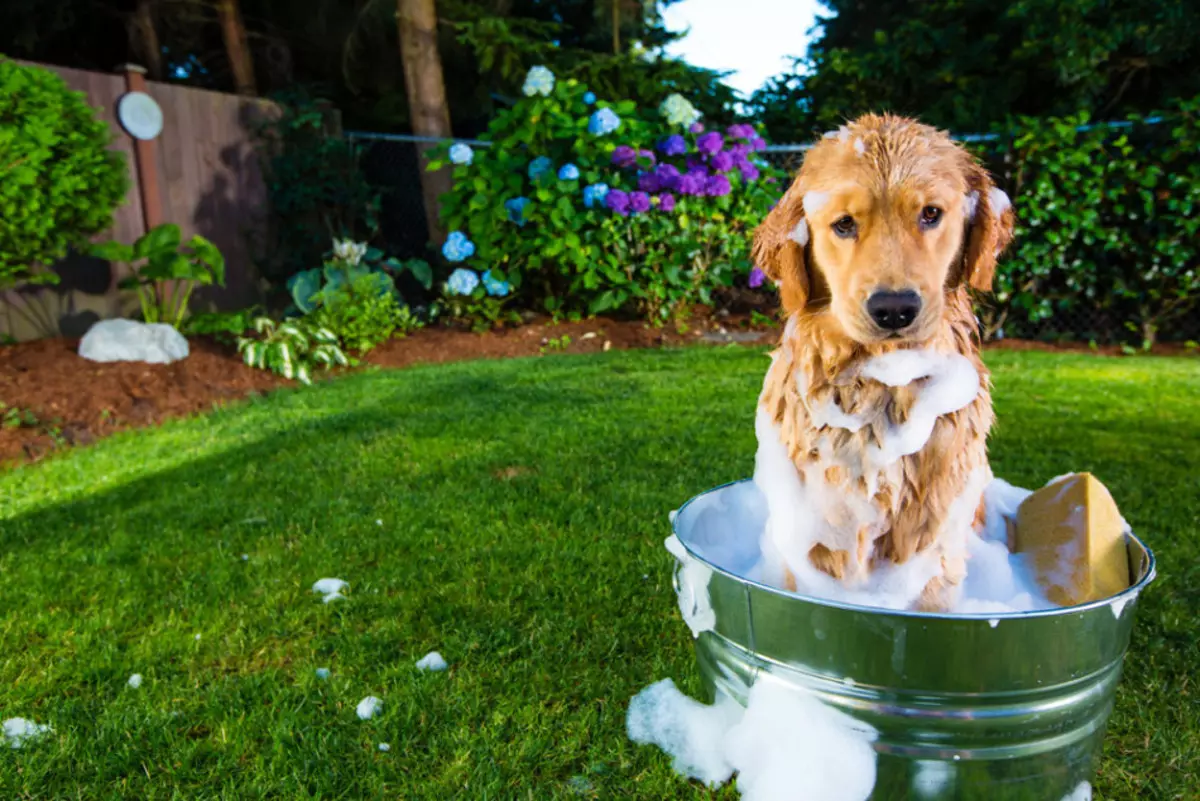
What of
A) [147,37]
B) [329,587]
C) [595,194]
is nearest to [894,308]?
[329,587]

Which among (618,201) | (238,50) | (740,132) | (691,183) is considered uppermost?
(238,50)

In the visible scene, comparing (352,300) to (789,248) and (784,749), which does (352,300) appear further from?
(784,749)

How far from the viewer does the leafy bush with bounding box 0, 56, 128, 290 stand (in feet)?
14.8

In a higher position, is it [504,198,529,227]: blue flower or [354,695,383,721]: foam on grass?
[504,198,529,227]: blue flower

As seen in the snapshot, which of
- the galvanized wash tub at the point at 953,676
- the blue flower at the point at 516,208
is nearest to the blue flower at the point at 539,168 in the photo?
the blue flower at the point at 516,208

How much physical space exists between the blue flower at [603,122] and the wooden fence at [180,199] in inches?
135

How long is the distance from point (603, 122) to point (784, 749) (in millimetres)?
5937

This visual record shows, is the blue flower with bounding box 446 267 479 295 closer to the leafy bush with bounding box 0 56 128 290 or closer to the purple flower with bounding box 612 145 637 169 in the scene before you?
the purple flower with bounding box 612 145 637 169

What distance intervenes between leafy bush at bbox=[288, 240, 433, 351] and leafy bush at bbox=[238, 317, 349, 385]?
0.14 metres

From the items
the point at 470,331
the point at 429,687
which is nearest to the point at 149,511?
the point at 429,687

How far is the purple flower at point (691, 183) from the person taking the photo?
6.62 m

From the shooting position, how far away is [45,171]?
4730 mm

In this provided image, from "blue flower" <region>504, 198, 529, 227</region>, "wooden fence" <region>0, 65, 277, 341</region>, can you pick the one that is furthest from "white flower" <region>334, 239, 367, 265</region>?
"wooden fence" <region>0, 65, 277, 341</region>

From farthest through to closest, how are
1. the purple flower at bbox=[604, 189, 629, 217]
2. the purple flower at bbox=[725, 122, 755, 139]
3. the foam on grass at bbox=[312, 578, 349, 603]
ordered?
the purple flower at bbox=[725, 122, 755, 139] → the purple flower at bbox=[604, 189, 629, 217] → the foam on grass at bbox=[312, 578, 349, 603]
